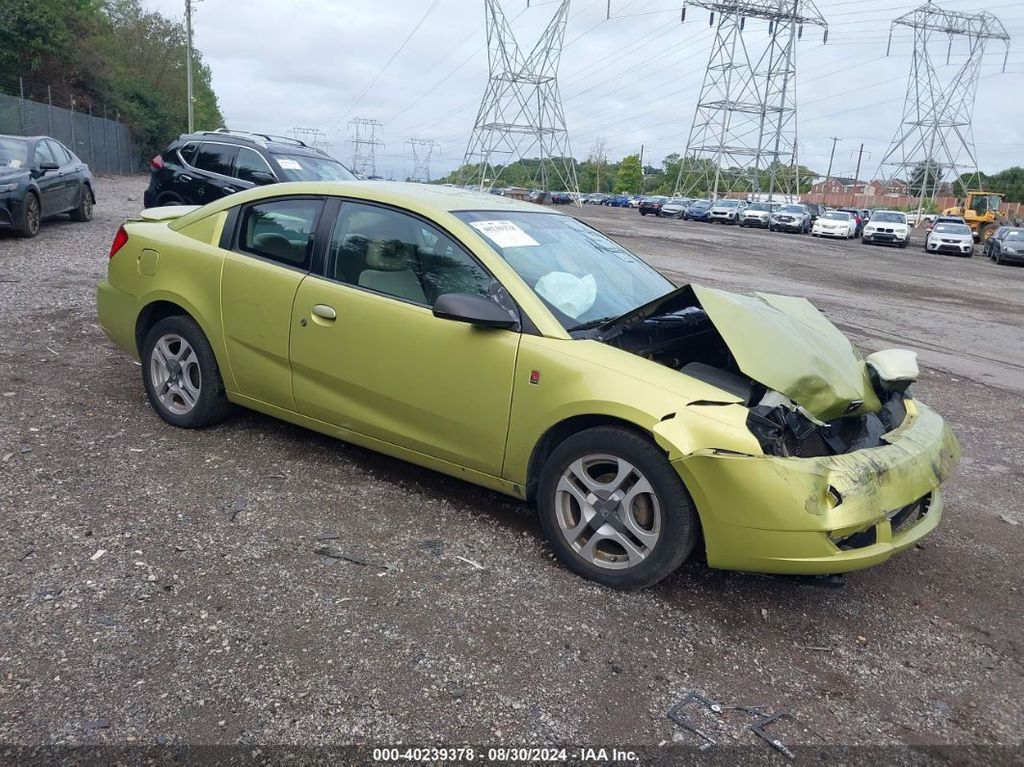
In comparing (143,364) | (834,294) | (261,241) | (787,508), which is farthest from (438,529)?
(834,294)

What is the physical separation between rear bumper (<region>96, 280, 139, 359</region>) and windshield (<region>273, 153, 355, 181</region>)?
21.4 feet

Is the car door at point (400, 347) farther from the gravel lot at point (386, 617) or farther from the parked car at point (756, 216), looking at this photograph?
the parked car at point (756, 216)

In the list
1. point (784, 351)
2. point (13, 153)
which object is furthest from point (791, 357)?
point (13, 153)

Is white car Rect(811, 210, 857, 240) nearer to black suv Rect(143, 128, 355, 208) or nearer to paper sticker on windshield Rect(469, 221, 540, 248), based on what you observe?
black suv Rect(143, 128, 355, 208)

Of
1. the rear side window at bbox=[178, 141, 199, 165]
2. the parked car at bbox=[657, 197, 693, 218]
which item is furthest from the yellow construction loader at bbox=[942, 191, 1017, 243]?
the rear side window at bbox=[178, 141, 199, 165]

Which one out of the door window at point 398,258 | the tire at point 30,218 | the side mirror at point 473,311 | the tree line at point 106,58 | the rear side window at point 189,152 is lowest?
the tire at point 30,218

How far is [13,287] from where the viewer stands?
837cm

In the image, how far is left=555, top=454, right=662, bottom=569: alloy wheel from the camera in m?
3.21

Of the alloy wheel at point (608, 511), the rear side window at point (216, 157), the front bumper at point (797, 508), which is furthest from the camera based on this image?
the rear side window at point (216, 157)

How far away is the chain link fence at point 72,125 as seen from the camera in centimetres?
2684

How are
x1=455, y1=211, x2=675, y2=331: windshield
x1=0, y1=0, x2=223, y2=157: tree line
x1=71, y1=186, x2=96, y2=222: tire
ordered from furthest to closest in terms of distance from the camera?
x1=0, y1=0, x2=223, y2=157: tree line, x1=71, y1=186, x2=96, y2=222: tire, x1=455, y1=211, x2=675, y2=331: windshield

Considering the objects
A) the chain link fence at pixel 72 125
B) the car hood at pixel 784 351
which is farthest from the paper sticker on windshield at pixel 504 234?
the chain link fence at pixel 72 125

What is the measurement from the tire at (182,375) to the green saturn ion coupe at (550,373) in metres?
0.01

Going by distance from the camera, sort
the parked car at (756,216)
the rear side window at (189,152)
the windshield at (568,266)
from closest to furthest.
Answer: the windshield at (568,266) → the rear side window at (189,152) → the parked car at (756,216)
